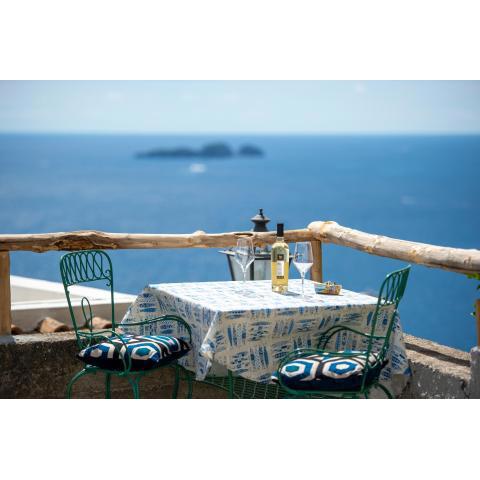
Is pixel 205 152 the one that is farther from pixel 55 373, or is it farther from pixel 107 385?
pixel 107 385

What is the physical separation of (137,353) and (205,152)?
46980 millimetres

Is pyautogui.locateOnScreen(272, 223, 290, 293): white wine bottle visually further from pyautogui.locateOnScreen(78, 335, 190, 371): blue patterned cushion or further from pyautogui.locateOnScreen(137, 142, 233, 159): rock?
pyautogui.locateOnScreen(137, 142, 233, 159): rock

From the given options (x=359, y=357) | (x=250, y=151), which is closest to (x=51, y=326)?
(x=359, y=357)

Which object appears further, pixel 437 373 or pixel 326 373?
pixel 437 373

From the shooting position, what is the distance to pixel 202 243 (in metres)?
4.88

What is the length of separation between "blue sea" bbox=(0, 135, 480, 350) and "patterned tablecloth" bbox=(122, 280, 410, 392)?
22.0 metres

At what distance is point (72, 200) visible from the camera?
1854 inches

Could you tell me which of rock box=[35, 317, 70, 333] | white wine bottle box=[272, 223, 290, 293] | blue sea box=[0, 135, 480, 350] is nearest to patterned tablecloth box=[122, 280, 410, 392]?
white wine bottle box=[272, 223, 290, 293]

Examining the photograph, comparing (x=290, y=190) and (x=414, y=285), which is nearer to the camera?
(x=414, y=285)

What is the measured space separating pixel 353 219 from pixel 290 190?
309 inches

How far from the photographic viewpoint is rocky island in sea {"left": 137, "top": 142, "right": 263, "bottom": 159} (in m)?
50.1
